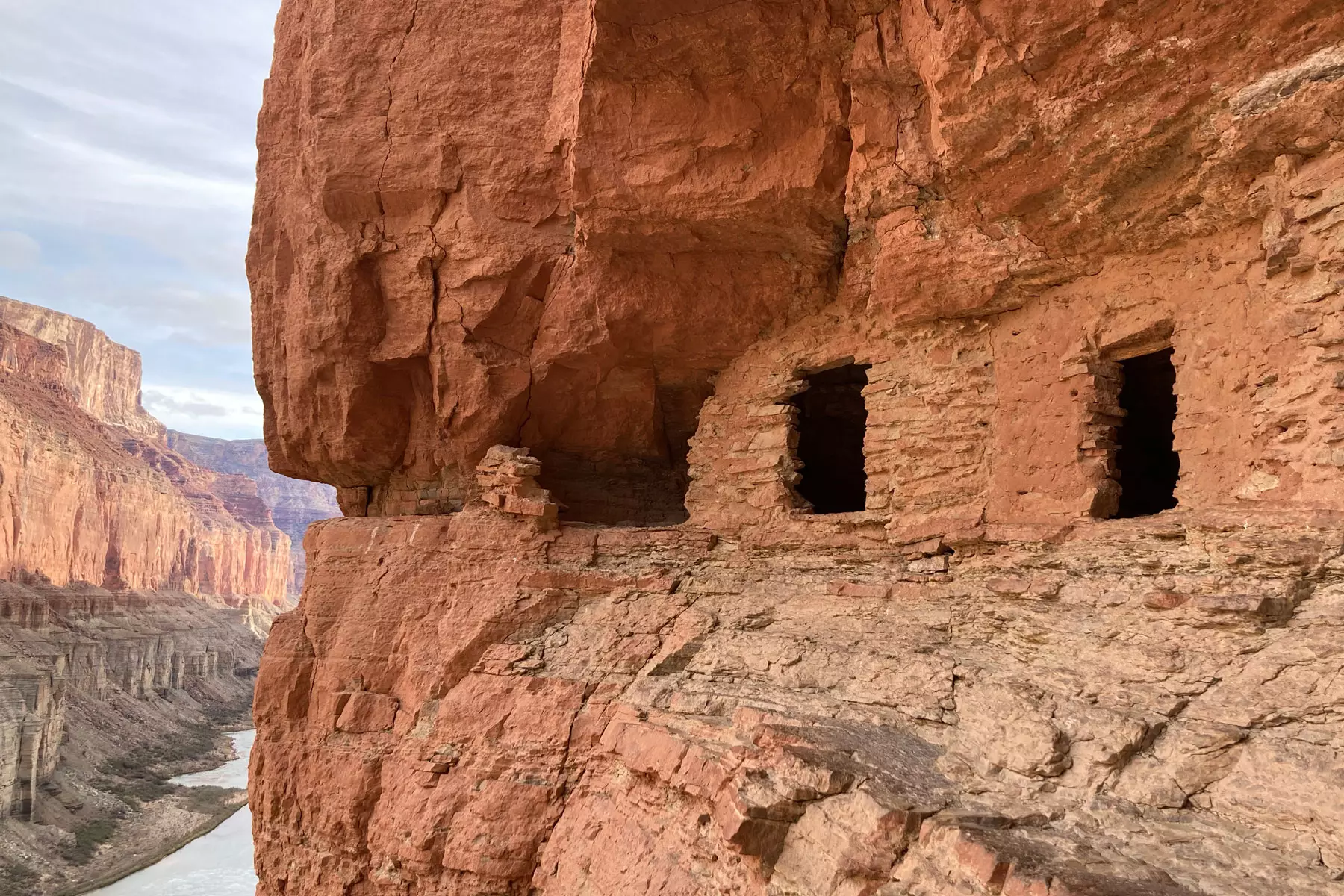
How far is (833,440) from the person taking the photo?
1054cm

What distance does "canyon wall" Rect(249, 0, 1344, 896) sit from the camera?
13.4ft

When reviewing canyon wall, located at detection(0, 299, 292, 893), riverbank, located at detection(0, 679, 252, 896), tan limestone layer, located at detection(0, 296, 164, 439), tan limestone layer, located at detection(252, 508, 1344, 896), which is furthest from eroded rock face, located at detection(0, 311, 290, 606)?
tan limestone layer, located at detection(252, 508, 1344, 896)

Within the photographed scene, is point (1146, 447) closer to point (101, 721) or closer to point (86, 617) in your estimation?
point (101, 721)

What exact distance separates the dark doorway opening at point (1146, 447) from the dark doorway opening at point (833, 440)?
256 cm

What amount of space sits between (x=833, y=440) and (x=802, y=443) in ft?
1.27

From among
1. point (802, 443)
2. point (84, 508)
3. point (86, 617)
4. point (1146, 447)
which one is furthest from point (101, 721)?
point (1146, 447)

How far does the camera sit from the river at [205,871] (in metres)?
22.2

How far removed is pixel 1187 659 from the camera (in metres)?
4.21

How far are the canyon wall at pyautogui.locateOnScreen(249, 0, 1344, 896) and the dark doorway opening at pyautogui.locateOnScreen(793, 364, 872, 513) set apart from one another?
0.36 ft

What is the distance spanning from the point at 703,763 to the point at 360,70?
7070 millimetres

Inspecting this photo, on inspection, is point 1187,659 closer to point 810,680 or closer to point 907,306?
point 810,680

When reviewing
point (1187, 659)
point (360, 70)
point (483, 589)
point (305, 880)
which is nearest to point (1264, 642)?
point (1187, 659)

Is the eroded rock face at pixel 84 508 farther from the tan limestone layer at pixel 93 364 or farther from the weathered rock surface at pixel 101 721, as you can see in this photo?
the tan limestone layer at pixel 93 364

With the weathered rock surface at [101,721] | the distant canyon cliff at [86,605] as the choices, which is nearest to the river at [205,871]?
the weathered rock surface at [101,721]
